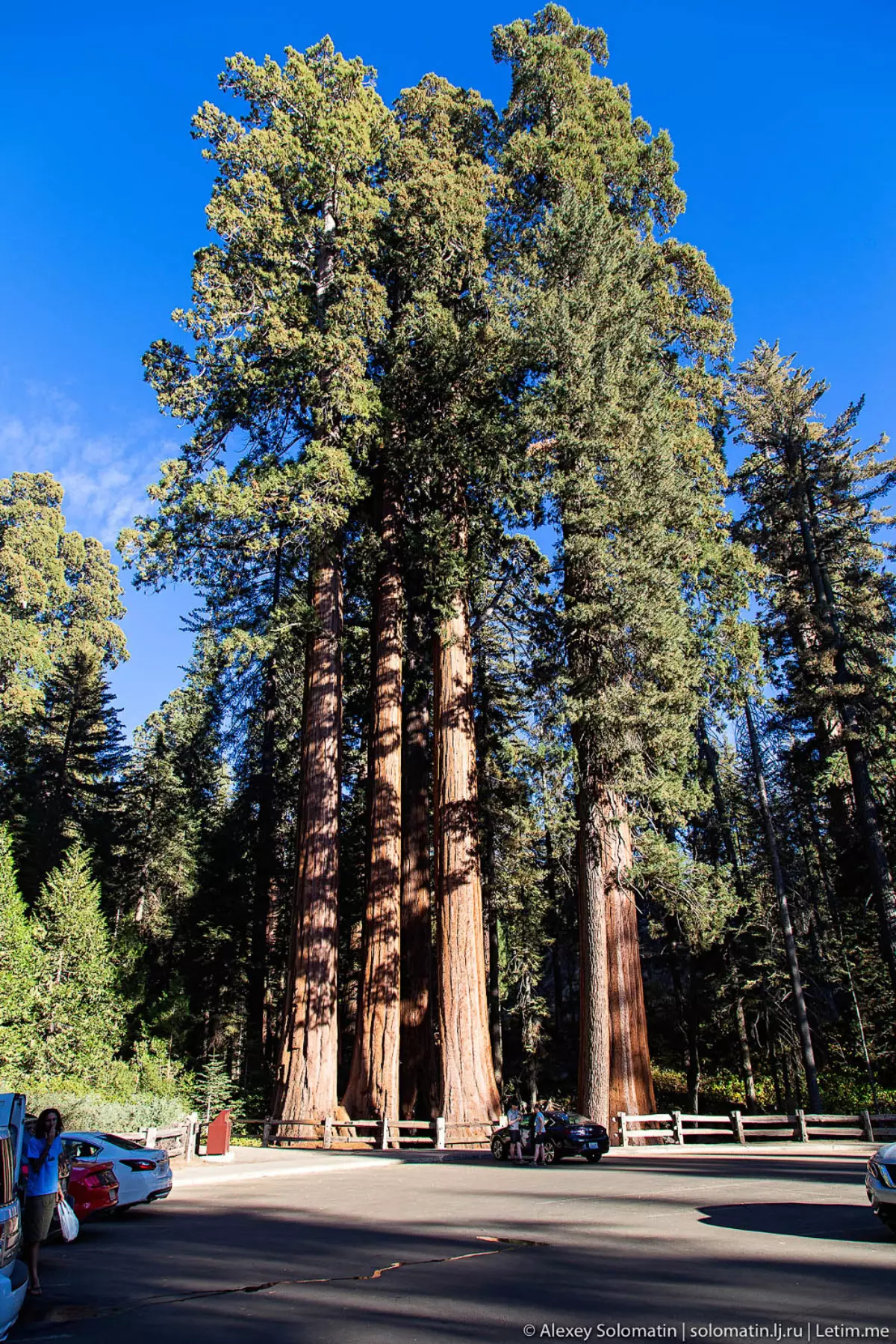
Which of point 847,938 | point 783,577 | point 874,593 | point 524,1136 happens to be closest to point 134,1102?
point 524,1136

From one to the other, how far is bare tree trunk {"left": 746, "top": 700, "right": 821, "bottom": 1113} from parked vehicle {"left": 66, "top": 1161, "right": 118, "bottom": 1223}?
68.6 ft

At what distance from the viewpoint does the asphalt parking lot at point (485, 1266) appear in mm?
4777

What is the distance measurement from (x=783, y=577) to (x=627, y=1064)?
19664 mm

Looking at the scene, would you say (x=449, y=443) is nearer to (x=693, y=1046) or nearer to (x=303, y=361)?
(x=303, y=361)

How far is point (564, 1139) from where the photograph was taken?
1477cm

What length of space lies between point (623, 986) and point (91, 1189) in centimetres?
1037

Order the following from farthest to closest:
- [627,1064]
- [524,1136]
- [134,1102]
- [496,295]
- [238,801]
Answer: [238,801] < [496,295] < [134,1102] < [627,1064] < [524,1136]

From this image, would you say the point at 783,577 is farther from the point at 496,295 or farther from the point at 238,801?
the point at 238,801

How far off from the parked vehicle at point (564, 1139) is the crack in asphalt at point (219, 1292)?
891 centimetres

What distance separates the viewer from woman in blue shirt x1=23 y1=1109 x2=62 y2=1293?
667cm

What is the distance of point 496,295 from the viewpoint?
20641mm

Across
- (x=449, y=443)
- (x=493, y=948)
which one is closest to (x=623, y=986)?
Result: (x=493, y=948)

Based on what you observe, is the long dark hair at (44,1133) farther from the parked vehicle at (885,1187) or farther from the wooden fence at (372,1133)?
the wooden fence at (372,1133)

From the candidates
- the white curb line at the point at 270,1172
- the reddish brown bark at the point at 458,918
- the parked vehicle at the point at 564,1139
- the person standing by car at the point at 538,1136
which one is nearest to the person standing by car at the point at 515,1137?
the parked vehicle at the point at 564,1139
